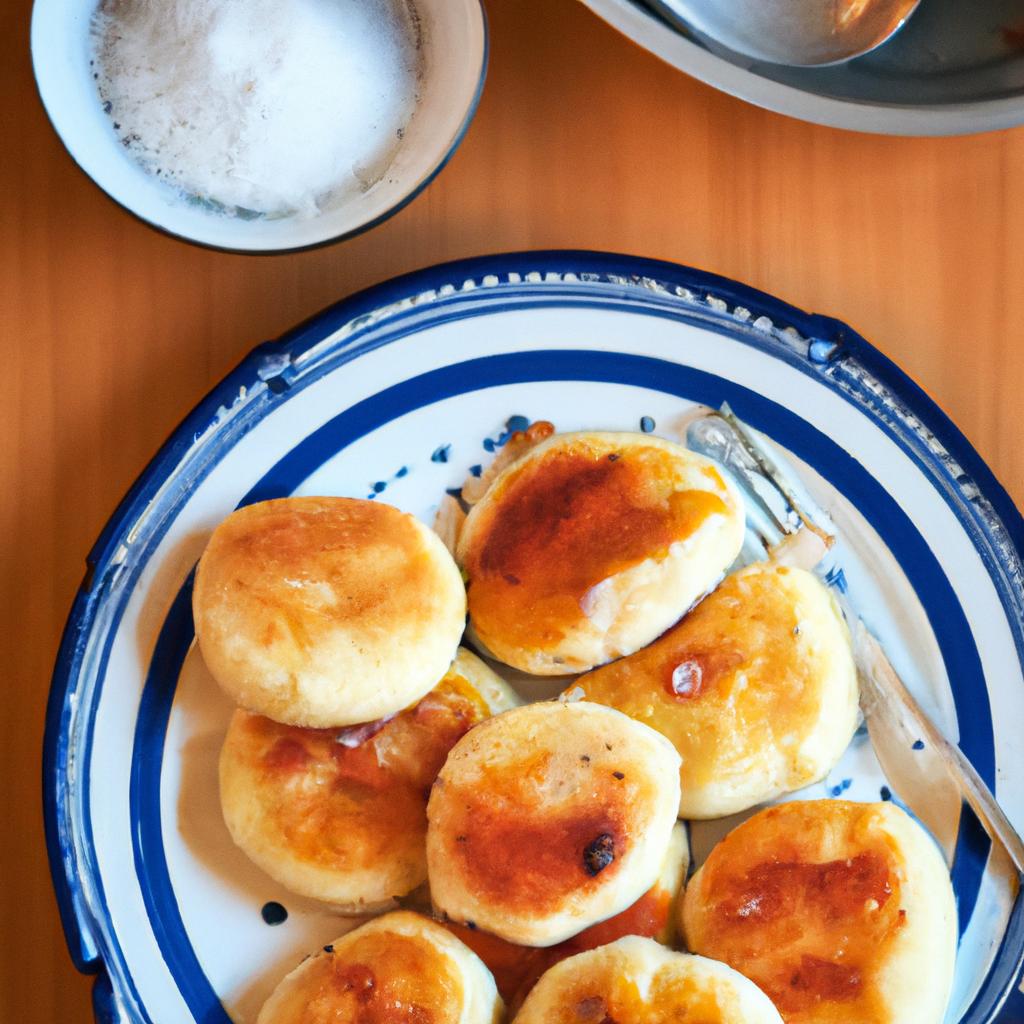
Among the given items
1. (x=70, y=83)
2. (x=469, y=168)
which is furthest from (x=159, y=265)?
(x=469, y=168)

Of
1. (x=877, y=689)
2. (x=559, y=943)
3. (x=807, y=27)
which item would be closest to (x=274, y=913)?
(x=559, y=943)

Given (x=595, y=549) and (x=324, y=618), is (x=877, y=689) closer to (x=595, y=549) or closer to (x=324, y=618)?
(x=595, y=549)

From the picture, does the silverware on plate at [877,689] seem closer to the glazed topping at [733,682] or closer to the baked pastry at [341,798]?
the glazed topping at [733,682]

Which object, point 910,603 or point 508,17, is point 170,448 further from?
point 910,603

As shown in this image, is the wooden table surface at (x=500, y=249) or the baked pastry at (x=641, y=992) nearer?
the baked pastry at (x=641, y=992)

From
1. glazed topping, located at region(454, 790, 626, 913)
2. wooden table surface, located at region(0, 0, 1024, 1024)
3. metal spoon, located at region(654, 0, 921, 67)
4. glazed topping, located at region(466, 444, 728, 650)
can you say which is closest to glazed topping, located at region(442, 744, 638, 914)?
glazed topping, located at region(454, 790, 626, 913)

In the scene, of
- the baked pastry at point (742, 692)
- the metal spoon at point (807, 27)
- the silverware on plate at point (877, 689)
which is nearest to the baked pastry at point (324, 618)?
the baked pastry at point (742, 692)
